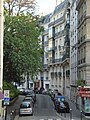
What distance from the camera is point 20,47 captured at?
4012 cm

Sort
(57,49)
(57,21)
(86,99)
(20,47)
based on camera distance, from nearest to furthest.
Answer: (20,47) → (86,99) → (57,49) → (57,21)

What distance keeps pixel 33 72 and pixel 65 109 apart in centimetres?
573

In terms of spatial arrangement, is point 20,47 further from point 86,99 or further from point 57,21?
point 57,21

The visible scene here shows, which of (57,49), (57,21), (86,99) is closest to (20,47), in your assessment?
(86,99)

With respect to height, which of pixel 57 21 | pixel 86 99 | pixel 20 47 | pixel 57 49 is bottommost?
pixel 86 99

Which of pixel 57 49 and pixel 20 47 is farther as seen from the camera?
pixel 57 49

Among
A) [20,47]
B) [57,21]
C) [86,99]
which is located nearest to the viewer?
[20,47]

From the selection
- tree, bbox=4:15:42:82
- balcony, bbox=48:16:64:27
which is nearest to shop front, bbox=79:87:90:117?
tree, bbox=4:15:42:82

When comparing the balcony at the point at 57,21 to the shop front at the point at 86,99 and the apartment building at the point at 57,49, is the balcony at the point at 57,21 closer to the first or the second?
the apartment building at the point at 57,49

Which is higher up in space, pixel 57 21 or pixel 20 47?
pixel 57 21

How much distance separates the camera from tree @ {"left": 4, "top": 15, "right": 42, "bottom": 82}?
40.2m

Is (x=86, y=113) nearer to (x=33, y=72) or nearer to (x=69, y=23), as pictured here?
(x=33, y=72)

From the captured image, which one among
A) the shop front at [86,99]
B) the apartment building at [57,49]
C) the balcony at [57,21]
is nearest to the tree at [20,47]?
the shop front at [86,99]

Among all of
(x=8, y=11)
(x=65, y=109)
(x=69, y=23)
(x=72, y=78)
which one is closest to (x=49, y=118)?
(x=65, y=109)
